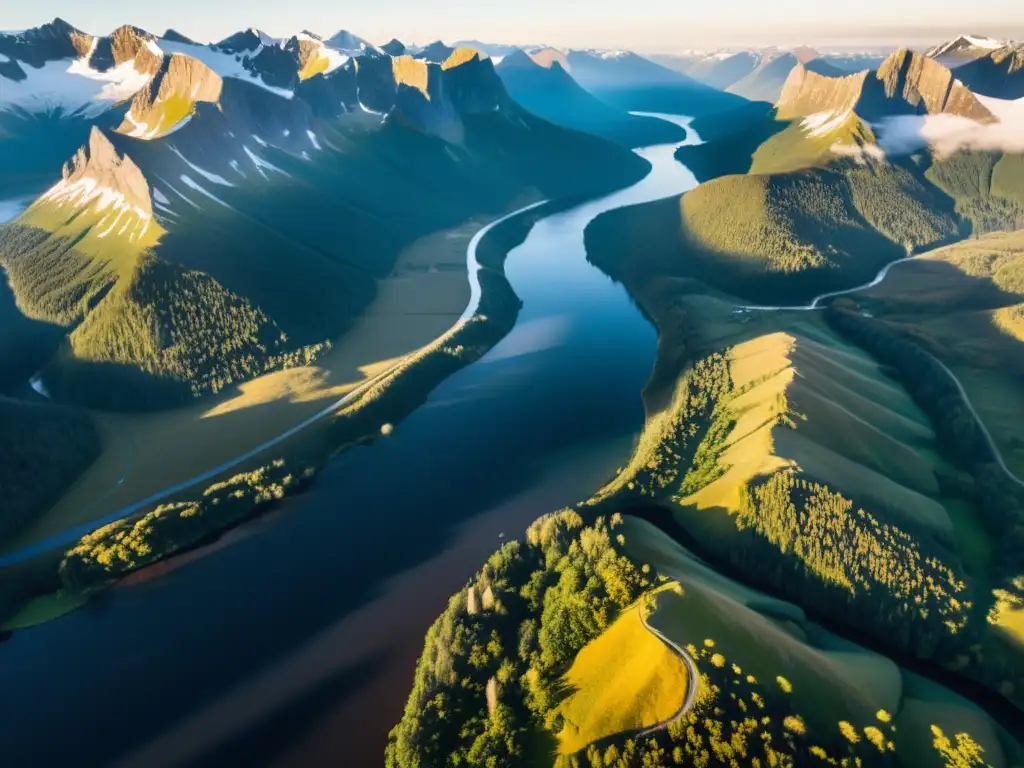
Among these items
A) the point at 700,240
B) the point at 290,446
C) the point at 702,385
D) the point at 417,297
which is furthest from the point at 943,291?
the point at 290,446

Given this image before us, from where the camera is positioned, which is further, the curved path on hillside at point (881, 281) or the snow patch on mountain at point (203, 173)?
the snow patch on mountain at point (203, 173)

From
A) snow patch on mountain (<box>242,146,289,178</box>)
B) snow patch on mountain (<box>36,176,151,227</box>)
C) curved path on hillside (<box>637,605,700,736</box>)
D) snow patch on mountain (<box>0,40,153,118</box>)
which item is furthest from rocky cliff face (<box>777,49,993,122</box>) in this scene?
snow patch on mountain (<box>0,40,153,118</box>)

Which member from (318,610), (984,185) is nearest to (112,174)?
(318,610)

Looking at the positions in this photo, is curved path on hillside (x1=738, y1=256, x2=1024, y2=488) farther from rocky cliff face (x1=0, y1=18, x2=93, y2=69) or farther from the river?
rocky cliff face (x1=0, y1=18, x2=93, y2=69)

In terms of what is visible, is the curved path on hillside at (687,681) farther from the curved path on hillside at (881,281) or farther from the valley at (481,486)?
the curved path on hillside at (881,281)

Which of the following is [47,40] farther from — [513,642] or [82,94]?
[513,642]

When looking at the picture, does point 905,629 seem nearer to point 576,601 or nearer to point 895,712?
point 895,712

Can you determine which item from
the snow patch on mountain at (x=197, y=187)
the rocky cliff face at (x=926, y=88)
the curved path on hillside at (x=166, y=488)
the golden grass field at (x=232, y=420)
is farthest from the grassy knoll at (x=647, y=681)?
the rocky cliff face at (x=926, y=88)

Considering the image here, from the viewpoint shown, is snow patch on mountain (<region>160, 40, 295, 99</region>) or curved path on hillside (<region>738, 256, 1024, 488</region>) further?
snow patch on mountain (<region>160, 40, 295, 99</region>)
